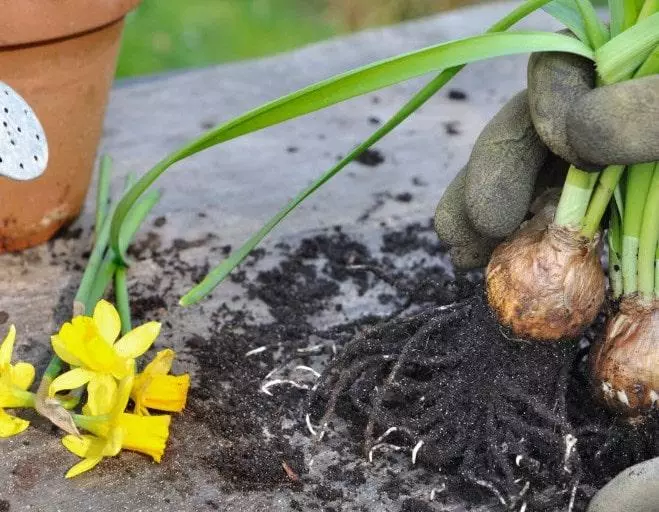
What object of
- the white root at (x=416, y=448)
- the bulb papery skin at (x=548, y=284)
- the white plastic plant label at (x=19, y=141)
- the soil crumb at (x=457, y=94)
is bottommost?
the white root at (x=416, y=448)

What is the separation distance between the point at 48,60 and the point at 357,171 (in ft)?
1.99

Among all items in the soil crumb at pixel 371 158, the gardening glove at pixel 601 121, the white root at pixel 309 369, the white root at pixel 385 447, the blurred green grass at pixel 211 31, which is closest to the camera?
the gardening glove at pixel 601 121

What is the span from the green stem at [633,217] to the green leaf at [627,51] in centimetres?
11

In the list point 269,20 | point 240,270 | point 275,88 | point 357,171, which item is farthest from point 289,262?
point 269,20

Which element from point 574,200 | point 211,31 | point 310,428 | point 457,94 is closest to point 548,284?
point 574,200

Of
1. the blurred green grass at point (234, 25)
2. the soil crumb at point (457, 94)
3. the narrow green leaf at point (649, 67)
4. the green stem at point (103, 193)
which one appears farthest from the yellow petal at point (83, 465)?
the blurred green grass at point (234, 25)

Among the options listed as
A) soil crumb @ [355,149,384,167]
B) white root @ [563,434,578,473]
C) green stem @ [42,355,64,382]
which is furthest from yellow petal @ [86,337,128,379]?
soil crumb @ [355,149,384,167]

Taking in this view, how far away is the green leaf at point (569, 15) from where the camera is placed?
3.17ft

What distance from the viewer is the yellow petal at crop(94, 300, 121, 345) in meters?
1.02

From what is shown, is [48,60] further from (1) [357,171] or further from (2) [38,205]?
(1) [357,171]

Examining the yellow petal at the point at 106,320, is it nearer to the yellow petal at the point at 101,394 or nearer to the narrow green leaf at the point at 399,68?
the yellow petal at the point at 101,394

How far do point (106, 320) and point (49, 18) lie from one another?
15.7 inches

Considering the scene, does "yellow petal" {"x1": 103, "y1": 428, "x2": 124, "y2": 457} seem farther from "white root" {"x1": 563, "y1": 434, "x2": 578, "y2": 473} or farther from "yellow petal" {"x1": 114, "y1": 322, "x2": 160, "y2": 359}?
"white root" {"x1": 563, "y1": 434, "x2": 578, "y2": 473}

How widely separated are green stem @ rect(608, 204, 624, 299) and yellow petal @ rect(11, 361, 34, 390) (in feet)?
2.06
